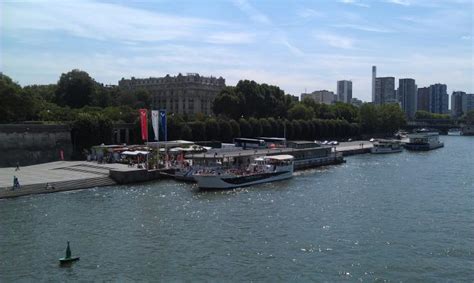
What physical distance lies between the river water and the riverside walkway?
187cm

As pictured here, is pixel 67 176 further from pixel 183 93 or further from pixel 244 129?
pixel 183 93

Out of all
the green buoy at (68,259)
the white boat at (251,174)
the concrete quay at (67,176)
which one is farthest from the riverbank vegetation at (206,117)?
the green buoy at (68,259)

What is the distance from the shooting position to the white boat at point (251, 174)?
169 feet

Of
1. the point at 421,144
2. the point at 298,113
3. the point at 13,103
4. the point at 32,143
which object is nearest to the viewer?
the point at 32,143

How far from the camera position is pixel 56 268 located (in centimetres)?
2617

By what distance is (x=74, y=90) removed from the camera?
11356 centimetres

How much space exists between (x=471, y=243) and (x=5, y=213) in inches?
1233

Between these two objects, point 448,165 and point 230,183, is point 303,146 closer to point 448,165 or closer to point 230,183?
point 448,165

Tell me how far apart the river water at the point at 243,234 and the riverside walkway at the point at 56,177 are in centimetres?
187

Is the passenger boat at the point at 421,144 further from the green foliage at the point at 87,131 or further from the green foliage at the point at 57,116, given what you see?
the green foliage at the point at 57,116

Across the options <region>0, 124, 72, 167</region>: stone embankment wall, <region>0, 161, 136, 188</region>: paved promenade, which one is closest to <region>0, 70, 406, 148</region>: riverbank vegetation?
<region>0, 124, 72, 167</region>: stone embankment wall

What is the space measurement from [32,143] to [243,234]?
4168cm

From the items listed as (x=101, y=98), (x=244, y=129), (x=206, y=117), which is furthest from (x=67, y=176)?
(x=101, y=98)

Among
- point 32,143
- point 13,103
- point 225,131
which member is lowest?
point 32,143
